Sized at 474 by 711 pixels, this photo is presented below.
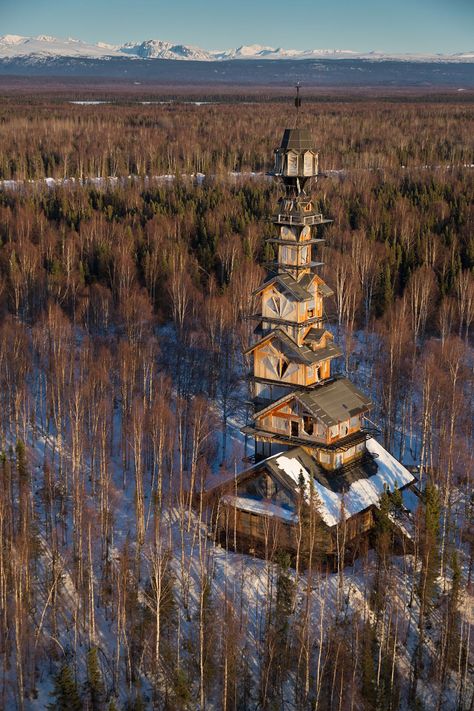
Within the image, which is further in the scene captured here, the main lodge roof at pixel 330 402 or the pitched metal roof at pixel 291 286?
the pitched metal roof at pixel 291 286

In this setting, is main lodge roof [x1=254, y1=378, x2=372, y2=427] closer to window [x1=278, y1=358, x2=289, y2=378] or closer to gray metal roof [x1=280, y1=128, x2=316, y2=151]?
window [x1=278, y1=358, x2=289, y2=378]

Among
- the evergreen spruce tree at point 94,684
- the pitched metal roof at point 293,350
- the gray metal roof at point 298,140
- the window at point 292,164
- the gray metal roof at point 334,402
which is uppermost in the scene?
the gray metal roof at point 298,140

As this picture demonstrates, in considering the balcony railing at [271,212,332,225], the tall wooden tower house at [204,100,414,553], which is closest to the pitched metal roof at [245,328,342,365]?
the tall wooden tower house at [204,100,414,553]

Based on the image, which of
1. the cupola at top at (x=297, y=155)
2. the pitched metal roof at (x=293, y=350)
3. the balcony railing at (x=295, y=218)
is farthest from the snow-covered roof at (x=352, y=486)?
the cupola at top at (x=297, y=155)

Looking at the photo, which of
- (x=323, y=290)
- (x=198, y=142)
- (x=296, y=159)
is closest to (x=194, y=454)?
(x=323, y=290)

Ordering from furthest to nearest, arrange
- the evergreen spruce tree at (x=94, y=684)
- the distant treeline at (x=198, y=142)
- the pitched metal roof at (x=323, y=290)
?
1. the distant treeline at (x=198, y=142)
2. the pitched metal roof at (x=323, y=290)
3. the evergreen spruce tree at (x=94, y=684)

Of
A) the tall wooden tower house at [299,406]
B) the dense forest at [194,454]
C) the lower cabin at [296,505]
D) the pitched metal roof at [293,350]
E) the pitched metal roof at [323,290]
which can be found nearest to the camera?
the dense forest at [194,454]

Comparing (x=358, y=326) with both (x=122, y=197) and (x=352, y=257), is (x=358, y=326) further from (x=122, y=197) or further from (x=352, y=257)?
(x=122, y=197)

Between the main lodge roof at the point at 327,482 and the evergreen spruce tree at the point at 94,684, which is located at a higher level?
the main lodge roof at the point at 327,482

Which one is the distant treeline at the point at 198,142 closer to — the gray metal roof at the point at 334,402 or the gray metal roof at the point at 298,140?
the gray metal roof at the point at 298,140
